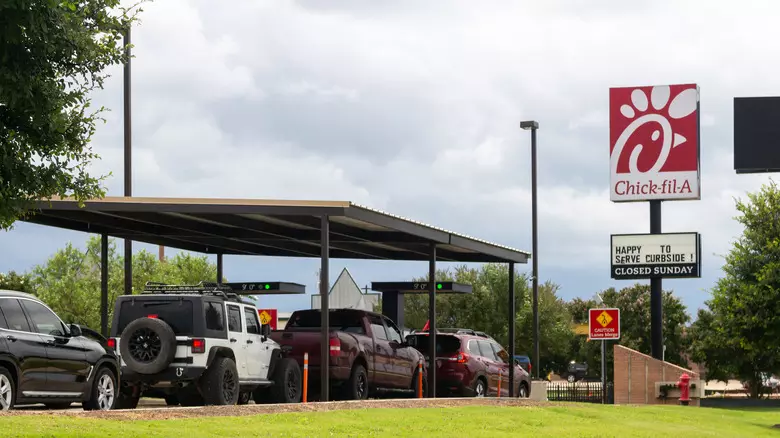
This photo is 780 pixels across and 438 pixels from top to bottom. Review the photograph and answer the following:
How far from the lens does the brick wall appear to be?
124 ft

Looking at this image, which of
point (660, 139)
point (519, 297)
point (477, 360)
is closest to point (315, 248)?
point (477, 360)

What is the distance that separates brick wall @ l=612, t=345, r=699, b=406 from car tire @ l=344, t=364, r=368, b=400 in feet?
49.8

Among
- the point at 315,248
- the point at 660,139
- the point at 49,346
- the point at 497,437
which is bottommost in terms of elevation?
the point at 497,437

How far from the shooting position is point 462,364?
95.7 feet

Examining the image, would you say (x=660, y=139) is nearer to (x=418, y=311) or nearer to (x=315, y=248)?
(x=315, y=248)

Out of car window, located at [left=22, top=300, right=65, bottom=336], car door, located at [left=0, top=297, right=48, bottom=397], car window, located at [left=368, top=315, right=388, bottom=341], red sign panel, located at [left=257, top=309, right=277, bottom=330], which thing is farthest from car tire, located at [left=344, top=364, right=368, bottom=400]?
red sign panel, located at [left=257, top=309, right=277, bottom=330]

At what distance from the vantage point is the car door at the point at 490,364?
98.0ft

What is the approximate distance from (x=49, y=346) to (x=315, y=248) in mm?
15607

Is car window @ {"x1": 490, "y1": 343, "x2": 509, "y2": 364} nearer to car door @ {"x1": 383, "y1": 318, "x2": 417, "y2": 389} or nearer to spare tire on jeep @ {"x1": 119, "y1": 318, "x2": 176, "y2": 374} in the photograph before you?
car door @ {"x1": 383, "y1": 318, "x2": 417, "y2": 389}

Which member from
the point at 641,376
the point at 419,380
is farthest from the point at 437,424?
the point at 641,376

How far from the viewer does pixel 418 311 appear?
64938 millimetres

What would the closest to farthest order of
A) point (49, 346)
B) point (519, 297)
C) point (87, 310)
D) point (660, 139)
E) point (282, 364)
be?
point (49, 346) < point (282, 364) < point (660, 139) < point (87, 310) < point (519, 297)

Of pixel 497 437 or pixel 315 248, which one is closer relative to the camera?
pixel 497 437

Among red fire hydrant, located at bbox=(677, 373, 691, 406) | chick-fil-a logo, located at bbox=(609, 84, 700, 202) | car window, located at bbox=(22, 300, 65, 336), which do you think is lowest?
red fire hydrant, located at bbox=(677, 373, 691, 406)
